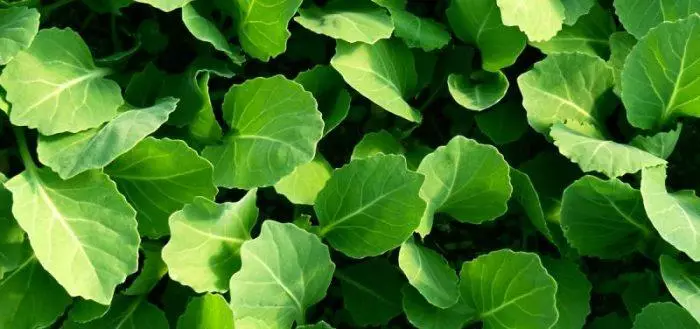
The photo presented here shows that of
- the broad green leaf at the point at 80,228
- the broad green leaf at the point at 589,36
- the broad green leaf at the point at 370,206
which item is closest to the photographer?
the broad green leaf at the point at 80,228

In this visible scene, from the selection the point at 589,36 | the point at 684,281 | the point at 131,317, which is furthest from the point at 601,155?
the point at 131,317

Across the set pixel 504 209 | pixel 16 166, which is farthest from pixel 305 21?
pixel 16 166

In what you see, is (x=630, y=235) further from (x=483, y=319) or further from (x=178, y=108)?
(x=178, y=108)

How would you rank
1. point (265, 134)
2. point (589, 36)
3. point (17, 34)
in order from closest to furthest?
1. point (17, 34)
2. point (265, 134)
3. point (589, 36)

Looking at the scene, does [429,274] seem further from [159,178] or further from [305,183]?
[159,178]

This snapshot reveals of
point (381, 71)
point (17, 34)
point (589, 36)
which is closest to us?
point (17, 34)

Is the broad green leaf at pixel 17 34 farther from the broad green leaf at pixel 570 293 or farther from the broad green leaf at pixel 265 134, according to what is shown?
the broad green leaf at pixel 570 293

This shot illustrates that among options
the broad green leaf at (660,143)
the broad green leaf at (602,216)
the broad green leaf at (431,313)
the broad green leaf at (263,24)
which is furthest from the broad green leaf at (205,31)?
the broad green leaf at (660,143)
